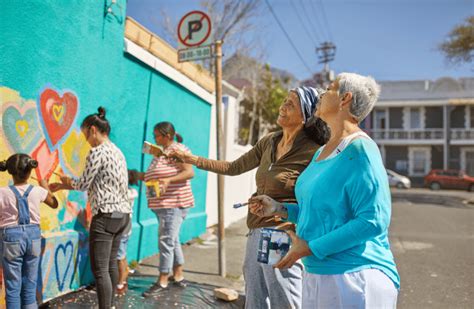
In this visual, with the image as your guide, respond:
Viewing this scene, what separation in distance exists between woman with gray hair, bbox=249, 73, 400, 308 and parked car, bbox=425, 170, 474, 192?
28541 millimetres

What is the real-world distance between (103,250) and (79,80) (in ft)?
5.98

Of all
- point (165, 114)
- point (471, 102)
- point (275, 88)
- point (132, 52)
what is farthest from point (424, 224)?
point (471, 102)

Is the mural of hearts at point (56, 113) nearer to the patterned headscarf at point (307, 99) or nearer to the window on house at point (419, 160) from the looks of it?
the patterned headscarf at point (307, 99)

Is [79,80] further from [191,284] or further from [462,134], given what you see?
[462,134]

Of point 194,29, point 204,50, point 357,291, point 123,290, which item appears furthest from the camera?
point 194,29

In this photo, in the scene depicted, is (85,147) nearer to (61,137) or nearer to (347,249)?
(61,137)

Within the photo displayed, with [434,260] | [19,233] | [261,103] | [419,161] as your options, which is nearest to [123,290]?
[19,233]

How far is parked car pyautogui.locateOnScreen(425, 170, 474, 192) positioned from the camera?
87.5 feet

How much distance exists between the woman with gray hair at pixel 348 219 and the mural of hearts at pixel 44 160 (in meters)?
2.76

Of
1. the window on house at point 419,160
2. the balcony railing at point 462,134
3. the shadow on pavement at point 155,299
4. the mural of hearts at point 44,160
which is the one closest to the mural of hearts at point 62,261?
the shadow on pavement at point 155,299

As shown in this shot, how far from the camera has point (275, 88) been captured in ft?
67.2

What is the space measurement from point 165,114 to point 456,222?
29.7ft

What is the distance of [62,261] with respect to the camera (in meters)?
4.02

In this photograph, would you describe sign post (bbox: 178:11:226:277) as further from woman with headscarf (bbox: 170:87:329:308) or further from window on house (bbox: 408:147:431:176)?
window on house (bbox: 408:147:431:176)
